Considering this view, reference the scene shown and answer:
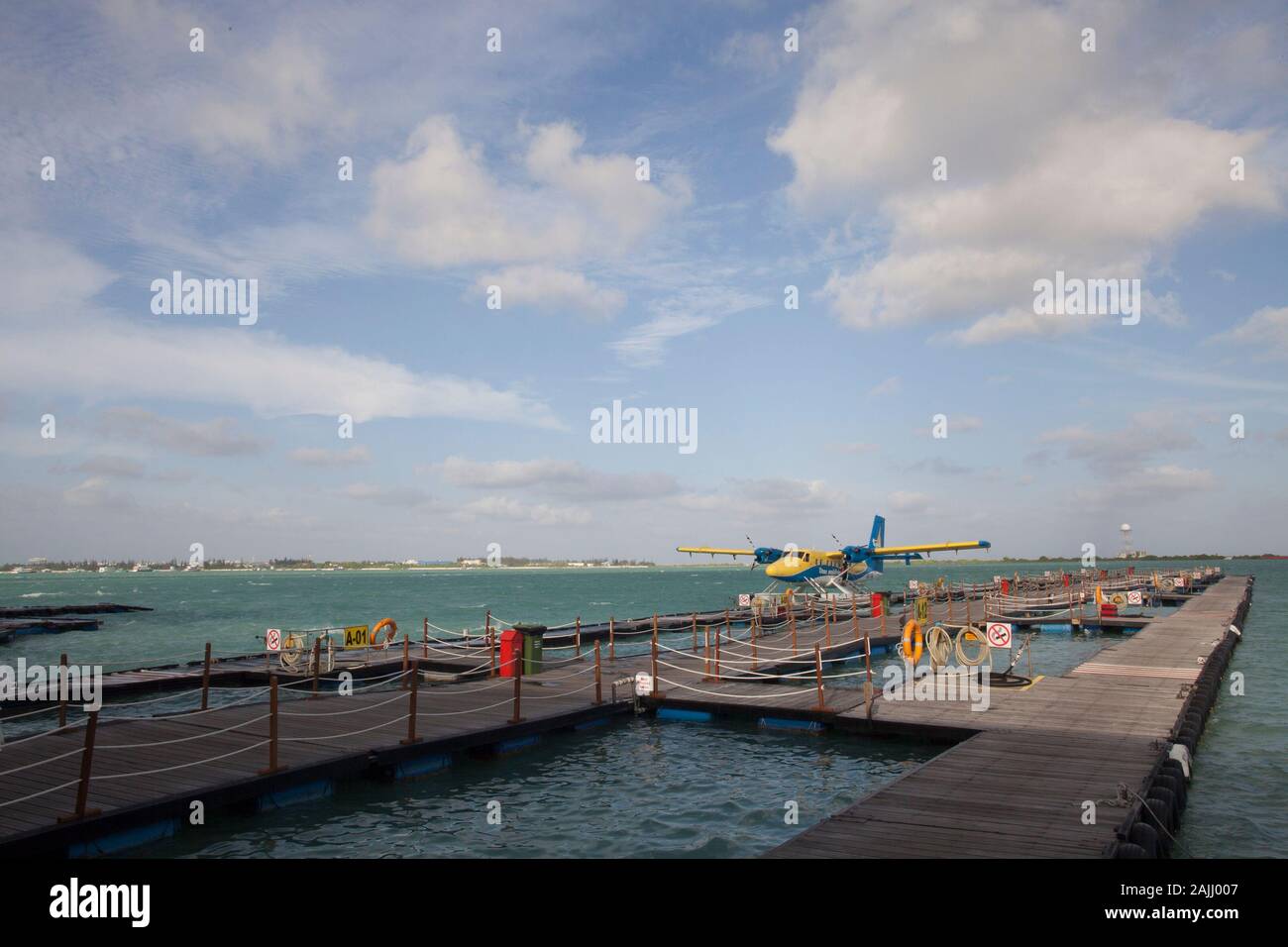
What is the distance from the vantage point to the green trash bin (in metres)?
23.1

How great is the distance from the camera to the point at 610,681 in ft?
72.3

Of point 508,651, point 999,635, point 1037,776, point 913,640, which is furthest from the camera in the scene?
point 508,651

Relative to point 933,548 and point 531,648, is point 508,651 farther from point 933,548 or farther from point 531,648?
point 933,548

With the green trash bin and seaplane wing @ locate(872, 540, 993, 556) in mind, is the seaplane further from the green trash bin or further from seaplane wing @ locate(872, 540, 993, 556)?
the green trash bin

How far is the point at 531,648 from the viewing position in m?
23.3

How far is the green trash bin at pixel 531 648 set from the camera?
910 inches

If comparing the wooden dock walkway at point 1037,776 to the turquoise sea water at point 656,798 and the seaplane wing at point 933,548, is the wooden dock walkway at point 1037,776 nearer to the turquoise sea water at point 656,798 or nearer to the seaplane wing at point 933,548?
the turquoise sea water at point 656,798

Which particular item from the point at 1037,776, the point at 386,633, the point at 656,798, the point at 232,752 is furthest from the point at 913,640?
the point at 386,633

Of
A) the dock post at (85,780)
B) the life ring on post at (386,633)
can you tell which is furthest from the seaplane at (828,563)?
the dock post at (85,780)

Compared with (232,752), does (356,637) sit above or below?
above

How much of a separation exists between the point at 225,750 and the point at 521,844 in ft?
18.7

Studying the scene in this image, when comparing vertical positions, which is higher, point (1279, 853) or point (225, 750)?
point (225, 750)

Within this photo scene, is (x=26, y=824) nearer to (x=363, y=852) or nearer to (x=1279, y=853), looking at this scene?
(x=363, y=852)
